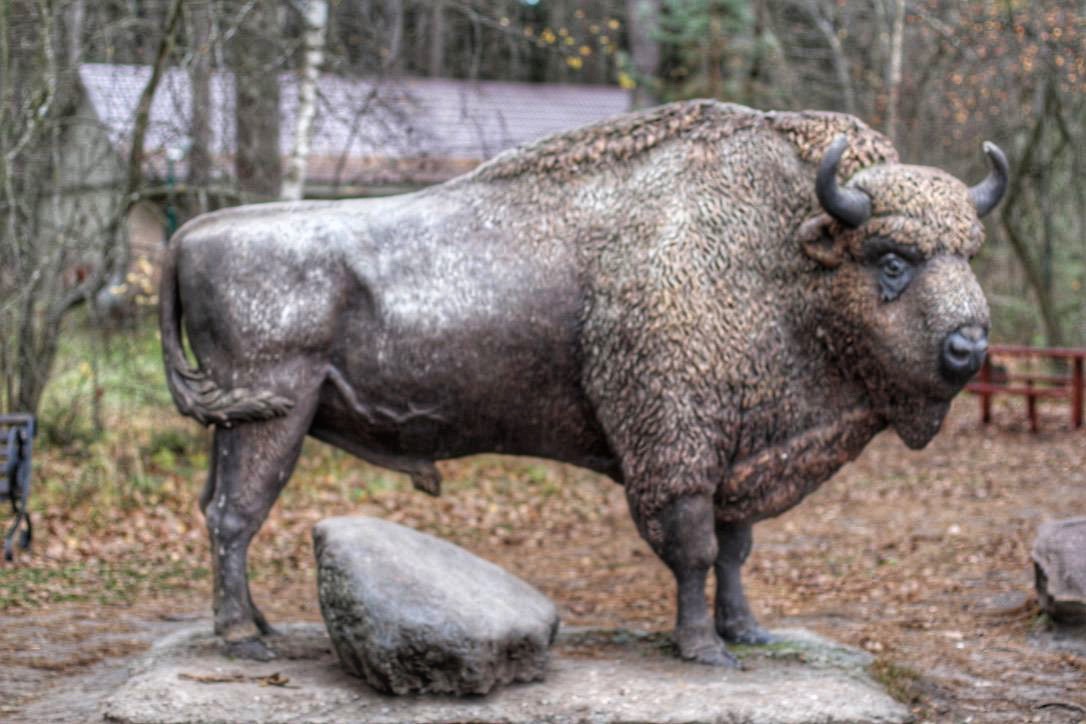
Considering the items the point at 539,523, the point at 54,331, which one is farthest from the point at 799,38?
the point at 54,331

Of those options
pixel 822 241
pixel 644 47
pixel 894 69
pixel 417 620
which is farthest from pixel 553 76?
pixel 417 620

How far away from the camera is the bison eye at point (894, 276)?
5512mm

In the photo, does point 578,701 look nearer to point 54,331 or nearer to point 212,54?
point 54,331

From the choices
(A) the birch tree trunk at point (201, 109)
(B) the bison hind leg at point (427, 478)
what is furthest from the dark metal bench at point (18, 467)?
(B) the bison hind leg at point (427, 478)

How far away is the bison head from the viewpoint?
540cm

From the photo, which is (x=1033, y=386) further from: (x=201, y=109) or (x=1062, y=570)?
(x=201, y=109)

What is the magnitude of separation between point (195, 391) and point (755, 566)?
4374 mm

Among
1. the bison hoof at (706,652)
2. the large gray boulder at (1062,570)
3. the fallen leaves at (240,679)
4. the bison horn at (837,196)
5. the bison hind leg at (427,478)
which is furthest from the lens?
the large gray boulder at (1062,570)

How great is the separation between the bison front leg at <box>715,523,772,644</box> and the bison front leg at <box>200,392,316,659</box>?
2001 mm

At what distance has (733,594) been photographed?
6.22 meters

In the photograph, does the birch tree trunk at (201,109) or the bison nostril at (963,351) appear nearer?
the bison nostril at (963,351)

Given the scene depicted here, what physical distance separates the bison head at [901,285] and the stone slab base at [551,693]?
1160mm

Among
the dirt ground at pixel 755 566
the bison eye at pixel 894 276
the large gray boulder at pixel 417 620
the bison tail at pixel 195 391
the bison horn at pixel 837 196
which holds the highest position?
the bison horn at pixel 837 196

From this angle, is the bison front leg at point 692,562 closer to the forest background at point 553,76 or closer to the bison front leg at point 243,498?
the bison front leg at point 243,498
